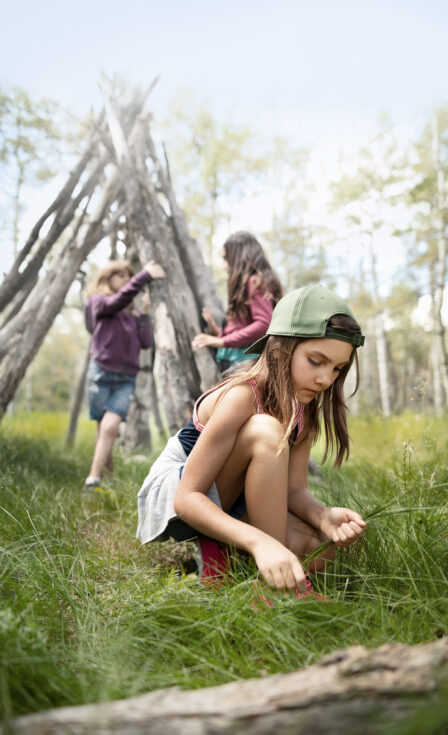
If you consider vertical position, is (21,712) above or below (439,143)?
below

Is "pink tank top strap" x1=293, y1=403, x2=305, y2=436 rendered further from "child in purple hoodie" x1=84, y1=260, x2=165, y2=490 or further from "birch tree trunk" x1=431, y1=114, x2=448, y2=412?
"birch tree trunk" x1=431, y1=114, x2=448, y2=412

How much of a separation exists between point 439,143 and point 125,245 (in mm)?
8651

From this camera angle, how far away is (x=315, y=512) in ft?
5.90

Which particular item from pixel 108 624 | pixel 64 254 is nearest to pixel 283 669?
pixel 108 624

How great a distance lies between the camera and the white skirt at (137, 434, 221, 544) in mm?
1797

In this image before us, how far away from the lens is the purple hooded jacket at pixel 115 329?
362cm

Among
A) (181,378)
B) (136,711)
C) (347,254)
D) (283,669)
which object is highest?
(347,254)

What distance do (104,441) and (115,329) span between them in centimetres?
89

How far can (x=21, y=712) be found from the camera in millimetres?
893

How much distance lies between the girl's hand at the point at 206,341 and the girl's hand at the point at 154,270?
53 cm

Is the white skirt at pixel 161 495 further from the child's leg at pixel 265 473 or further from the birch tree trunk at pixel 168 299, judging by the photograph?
the birch tree trunk at pixel 168 299

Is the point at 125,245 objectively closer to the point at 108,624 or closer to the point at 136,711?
the point at 108,624

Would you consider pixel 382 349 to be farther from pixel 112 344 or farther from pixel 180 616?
pixel 180 616

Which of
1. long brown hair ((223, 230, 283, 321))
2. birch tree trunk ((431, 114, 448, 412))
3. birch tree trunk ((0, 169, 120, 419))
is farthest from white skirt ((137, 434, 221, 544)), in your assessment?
birch tree trunk ((431, 114, 448, 412))
